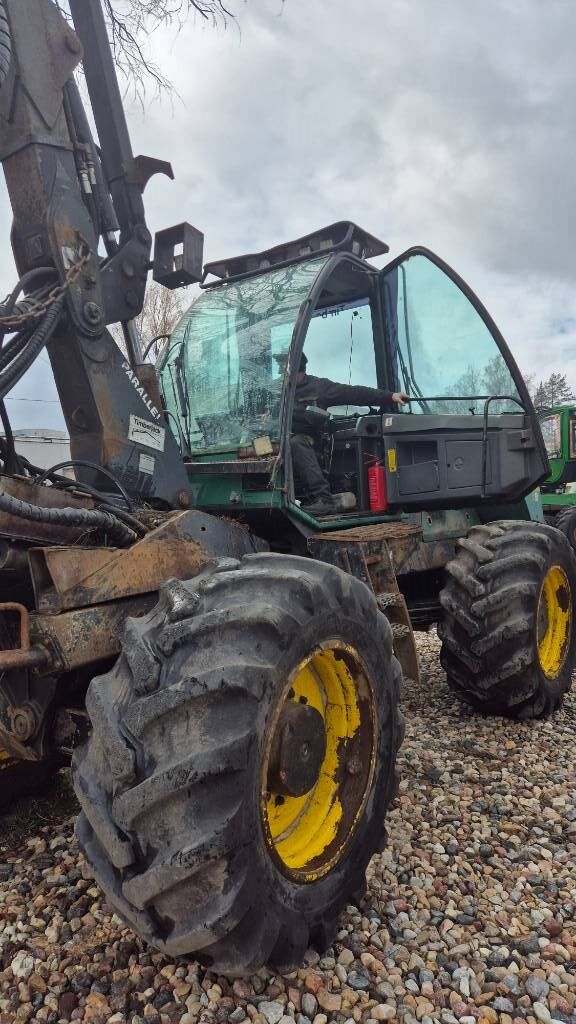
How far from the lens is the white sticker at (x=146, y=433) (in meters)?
3.07

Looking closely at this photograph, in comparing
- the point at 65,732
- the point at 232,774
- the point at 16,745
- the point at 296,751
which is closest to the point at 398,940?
the point at 296,751

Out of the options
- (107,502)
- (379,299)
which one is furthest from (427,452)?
(107,502)

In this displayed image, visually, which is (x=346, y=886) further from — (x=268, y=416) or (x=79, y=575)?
(x=268, y=416)

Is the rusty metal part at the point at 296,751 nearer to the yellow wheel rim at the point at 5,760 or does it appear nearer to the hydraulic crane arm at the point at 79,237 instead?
the hydraulic crane arm at the point at 79,237

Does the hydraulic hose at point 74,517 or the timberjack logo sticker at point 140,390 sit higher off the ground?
the timberjack logo sticker at point 140,390

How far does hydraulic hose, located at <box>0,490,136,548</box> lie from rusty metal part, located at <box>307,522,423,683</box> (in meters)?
1.40

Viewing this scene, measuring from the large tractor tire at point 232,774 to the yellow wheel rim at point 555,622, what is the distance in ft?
8.52

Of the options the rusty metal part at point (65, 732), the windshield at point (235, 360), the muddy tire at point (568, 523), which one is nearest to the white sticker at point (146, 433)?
the windshield at point (235, 360)

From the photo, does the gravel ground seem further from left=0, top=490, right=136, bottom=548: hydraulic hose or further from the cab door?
the cab door

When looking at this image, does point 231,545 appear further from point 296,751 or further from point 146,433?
point 296,751

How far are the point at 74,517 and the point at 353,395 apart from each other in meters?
2.73

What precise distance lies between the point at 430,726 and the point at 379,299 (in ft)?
9.64

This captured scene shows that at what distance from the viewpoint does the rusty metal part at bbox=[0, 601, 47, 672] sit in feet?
7.04

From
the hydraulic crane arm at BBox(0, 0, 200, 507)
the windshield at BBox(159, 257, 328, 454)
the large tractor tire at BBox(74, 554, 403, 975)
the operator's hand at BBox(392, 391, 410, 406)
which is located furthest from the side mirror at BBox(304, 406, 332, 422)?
the large tractor tire at BBox(74, 554, 403, 975)
